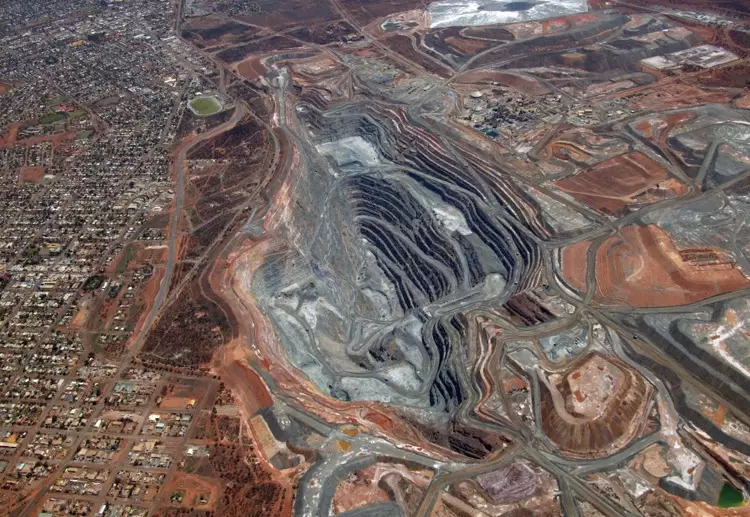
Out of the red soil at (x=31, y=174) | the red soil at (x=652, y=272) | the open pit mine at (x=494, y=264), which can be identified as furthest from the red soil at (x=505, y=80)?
the red soil at (x=31, y=174)

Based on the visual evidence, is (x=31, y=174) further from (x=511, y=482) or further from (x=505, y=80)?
(x=511, y=482)

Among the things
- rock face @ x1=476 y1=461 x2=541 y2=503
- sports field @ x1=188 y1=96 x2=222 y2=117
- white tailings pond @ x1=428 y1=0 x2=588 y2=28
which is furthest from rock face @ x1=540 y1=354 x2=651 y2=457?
white tailings pond @ x1=428 y1=0 x2=588 y2=28

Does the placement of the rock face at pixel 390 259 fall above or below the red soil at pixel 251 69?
below

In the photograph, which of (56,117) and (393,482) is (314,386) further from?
(56,117)

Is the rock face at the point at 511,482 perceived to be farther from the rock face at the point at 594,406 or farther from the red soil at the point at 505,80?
the red soil at the point at 505,80

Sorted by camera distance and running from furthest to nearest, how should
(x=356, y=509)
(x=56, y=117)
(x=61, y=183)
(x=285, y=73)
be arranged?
(x=285, y=73) < (x=56, y=117) < (x=61, y=183) < (x=356, y=509)

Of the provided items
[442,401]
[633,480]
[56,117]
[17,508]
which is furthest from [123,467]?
[56,117]

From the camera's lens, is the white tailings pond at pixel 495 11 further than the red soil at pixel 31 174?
Yes
